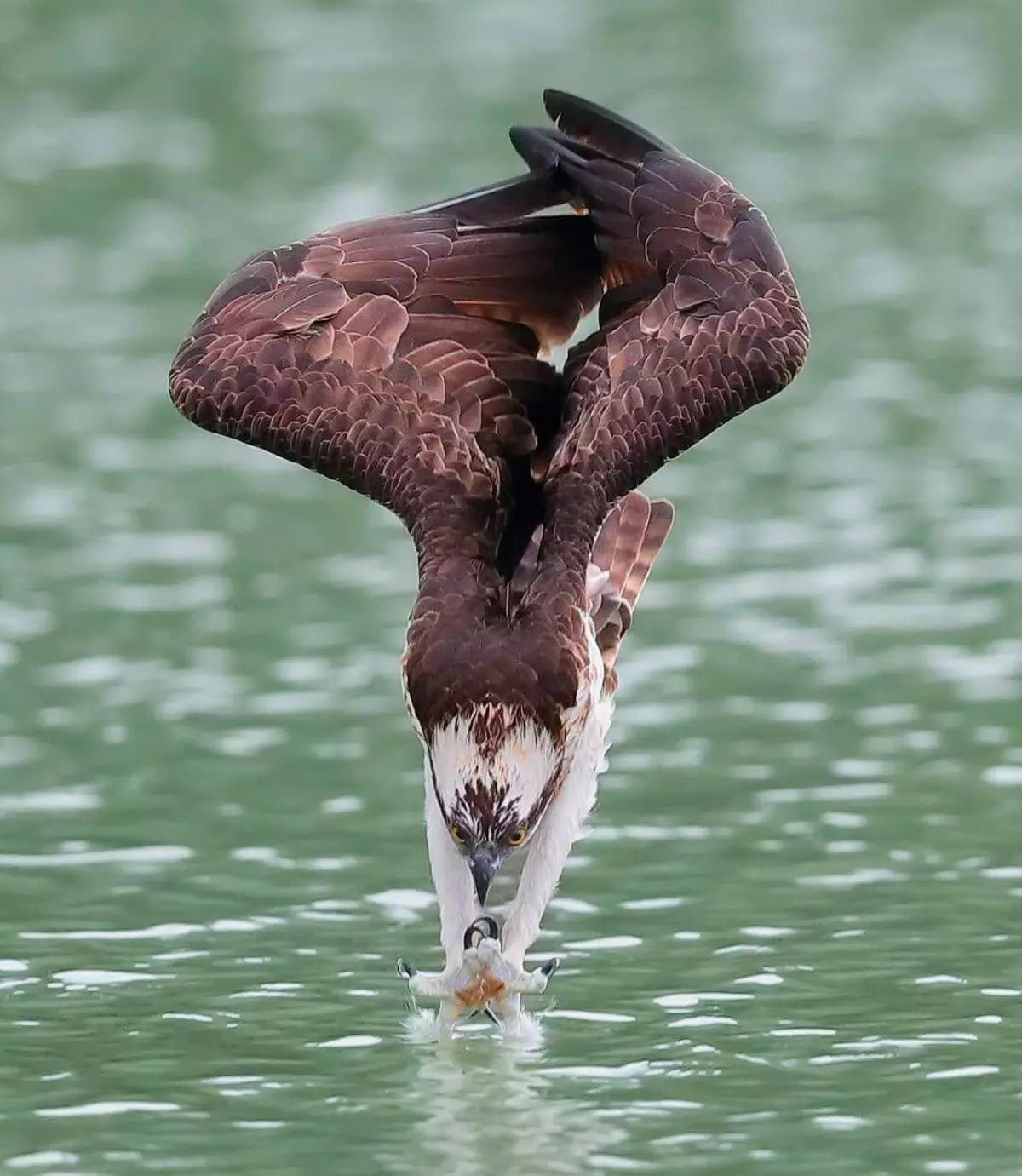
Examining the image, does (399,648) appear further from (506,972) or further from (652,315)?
(506,972)

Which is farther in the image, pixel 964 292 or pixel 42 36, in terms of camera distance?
Answer: pixel 42 36

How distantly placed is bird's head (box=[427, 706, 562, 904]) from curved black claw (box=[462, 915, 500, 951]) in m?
0.30

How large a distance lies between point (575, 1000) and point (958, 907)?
1.98m

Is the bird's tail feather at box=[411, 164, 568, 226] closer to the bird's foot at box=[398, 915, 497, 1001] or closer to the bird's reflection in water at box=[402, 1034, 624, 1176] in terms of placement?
the bird's foot at box=[398, 915, 497, 1001]

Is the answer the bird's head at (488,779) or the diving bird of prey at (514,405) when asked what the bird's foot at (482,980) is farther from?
the bird's head at (488,779)

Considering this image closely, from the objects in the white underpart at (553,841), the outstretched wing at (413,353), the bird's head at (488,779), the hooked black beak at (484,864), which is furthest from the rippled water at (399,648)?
the outstretched wing at (413,353)

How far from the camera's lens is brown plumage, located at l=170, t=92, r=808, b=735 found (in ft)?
41.5

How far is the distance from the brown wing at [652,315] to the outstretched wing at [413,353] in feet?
0.65

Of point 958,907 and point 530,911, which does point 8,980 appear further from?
point 958,907

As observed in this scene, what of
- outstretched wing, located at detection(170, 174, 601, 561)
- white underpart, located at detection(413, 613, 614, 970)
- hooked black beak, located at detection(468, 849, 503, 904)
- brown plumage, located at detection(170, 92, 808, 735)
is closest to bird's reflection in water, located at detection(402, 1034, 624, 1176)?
white underpart, located at detection(413, 613, 614, 970)

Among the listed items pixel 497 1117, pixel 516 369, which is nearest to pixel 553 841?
pixel 497 1117

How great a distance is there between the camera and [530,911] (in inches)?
506

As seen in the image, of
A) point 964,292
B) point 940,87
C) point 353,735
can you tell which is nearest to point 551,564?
point 353,735

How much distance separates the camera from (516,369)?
1386 cm
